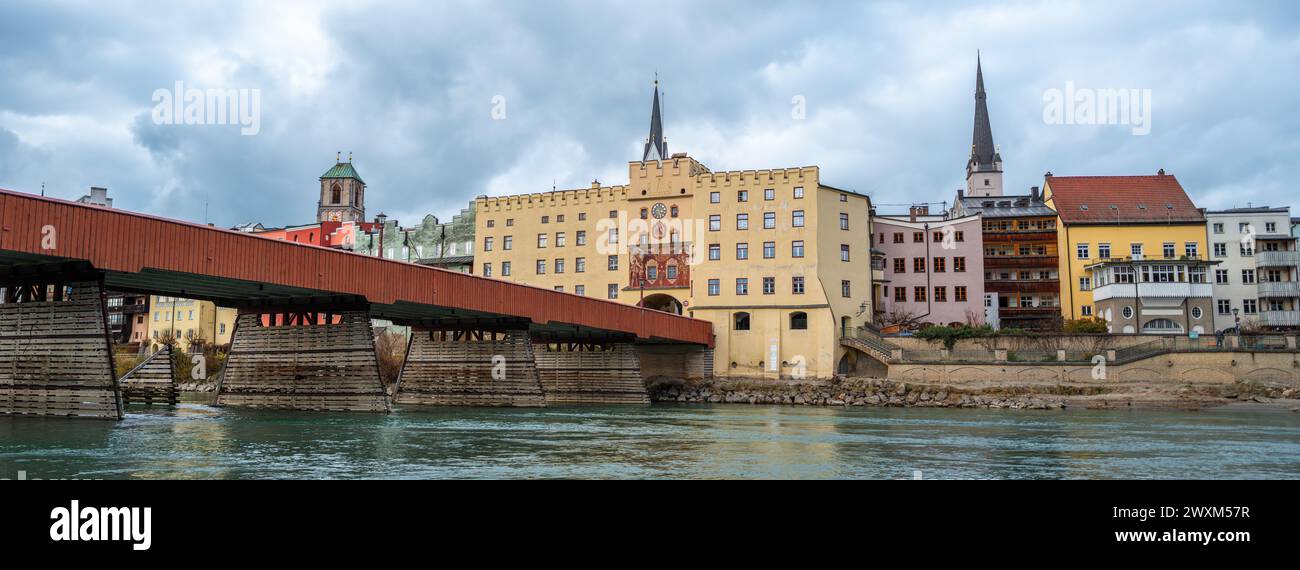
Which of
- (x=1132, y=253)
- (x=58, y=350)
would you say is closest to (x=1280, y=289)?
(x=1132, y=253)

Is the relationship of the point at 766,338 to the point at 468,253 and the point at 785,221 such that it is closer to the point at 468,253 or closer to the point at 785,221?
the point at 785,221

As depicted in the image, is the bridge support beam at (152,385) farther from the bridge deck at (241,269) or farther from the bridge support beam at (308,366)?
the bridge deck at (241,269)

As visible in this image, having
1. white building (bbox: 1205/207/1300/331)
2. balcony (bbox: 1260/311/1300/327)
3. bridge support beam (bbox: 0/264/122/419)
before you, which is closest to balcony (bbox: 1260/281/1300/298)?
white building (bbox: 1205/207/1300/331)

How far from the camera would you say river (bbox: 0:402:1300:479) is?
16.5m

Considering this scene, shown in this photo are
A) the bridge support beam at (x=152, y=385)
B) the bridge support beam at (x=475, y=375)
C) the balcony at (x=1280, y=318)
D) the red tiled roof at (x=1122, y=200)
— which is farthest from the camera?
the red tiled roof at (x=1122, y=200)

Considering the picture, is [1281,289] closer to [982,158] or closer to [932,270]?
[932,270]

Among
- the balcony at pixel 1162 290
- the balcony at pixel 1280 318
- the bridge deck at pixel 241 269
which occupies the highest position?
the balcony at pixel 1162 290

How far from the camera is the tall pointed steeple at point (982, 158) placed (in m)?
108

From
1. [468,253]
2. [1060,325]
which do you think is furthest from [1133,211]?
[468,253]

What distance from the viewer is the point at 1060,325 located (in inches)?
2349

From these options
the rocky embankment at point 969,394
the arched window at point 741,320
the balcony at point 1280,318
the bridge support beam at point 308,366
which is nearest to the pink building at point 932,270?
the arched window at point 741,320

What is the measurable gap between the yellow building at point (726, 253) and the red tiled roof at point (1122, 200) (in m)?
15.6
